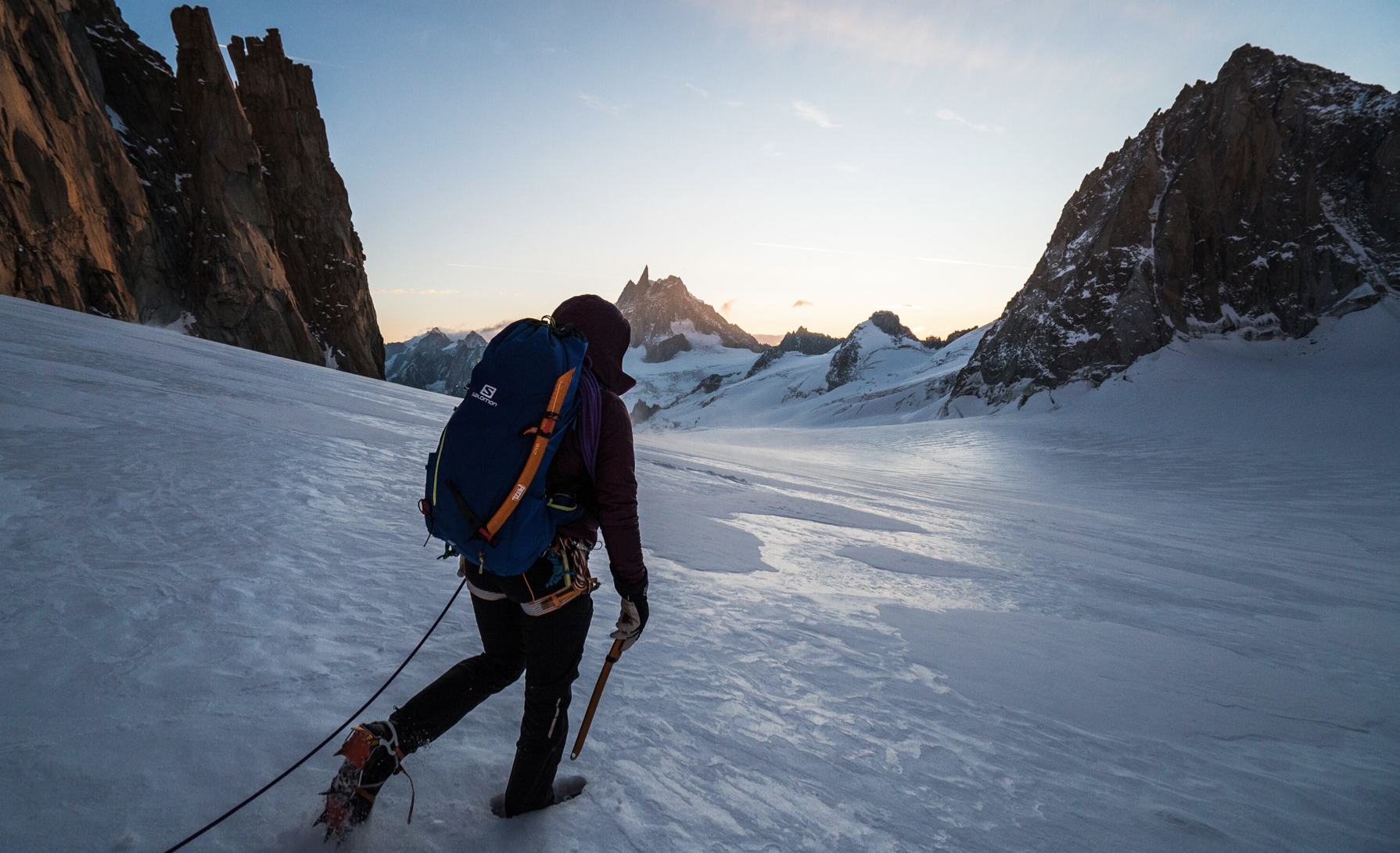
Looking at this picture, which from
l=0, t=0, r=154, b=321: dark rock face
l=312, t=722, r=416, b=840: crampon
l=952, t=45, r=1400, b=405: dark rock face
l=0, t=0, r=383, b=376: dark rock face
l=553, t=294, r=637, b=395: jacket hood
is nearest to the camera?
l=312, t=722, r=416, b=840: crampon

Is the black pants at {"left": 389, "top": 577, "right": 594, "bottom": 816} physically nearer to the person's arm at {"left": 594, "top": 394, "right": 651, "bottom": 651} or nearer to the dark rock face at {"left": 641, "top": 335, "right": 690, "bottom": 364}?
the person's arm at {"left": 594, "top": 394, "right": 651, "bottom": 651}

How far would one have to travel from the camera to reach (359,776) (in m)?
1.80

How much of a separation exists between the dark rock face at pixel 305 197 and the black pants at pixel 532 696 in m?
51.2

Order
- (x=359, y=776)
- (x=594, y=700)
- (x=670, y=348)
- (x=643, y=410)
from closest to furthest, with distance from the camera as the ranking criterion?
(x=359, y=776)
(x=594, y=700)
(x=643, y=410)
(x=670, y=348)

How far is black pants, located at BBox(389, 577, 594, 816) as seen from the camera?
78.6 inches

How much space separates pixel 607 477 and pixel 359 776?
3.90ft

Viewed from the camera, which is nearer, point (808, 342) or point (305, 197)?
point (305, 197)

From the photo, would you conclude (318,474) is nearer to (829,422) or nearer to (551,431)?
(551,431)

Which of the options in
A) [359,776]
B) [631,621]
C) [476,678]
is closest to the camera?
[359,776]

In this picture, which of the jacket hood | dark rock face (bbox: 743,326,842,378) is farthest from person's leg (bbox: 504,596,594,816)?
dark rock face (bbox: 743,326,842,378)

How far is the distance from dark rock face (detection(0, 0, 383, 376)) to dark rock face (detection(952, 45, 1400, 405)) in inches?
2075

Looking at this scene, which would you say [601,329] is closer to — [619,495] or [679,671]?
[619,495]

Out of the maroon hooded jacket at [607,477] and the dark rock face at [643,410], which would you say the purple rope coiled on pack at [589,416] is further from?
the dark rock face at [643,410]

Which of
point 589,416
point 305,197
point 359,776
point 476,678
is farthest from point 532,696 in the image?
point 305,197
